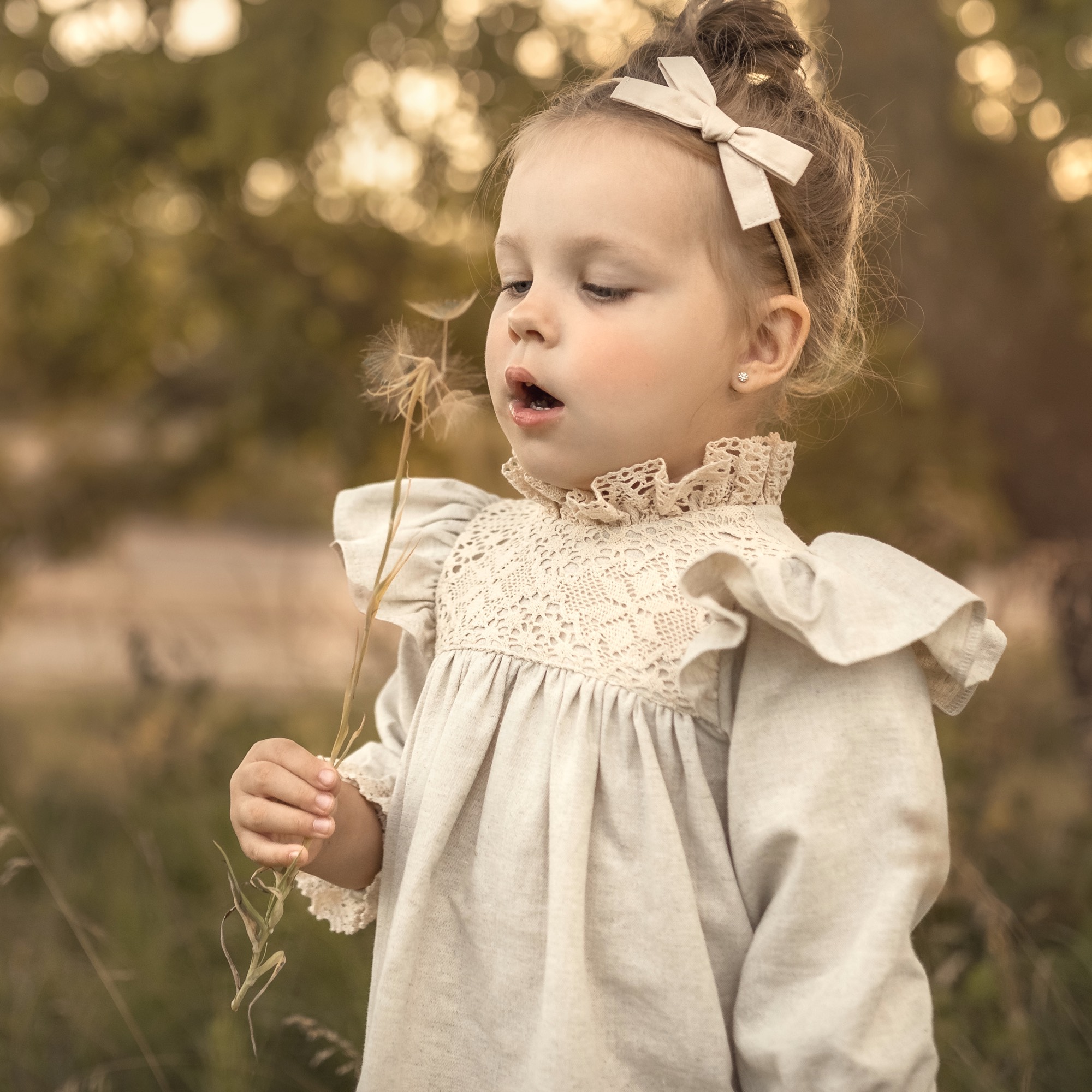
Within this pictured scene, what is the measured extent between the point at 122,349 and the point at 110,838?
202cm

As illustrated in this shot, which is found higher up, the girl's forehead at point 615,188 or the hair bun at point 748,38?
the hair bun at point 748,38

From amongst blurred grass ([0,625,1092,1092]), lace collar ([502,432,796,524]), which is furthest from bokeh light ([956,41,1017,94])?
lace collar ([502,432,796,524])

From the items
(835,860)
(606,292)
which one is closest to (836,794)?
(835,860)

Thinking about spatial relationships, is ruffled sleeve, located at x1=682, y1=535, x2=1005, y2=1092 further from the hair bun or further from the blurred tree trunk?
the blurred tree trunk

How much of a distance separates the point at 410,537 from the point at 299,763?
432 millimetres

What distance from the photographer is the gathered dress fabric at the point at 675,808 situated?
50.8 inches

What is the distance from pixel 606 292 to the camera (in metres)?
1.45

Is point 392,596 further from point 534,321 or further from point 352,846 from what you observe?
point 534,321

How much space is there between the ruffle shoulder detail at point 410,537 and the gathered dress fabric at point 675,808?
11 centimetres

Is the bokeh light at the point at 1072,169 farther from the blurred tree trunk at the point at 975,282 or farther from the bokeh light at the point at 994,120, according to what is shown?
the bokeh light at the point at 994,120

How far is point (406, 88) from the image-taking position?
4344 mm

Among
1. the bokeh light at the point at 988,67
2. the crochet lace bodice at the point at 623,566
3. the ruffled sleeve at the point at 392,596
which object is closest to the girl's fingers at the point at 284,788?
the ruffled sleeve at the point at 392,596

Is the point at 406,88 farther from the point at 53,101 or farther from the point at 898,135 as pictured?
the point at 898,135

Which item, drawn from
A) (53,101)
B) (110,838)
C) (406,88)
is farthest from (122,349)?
(110,838)
